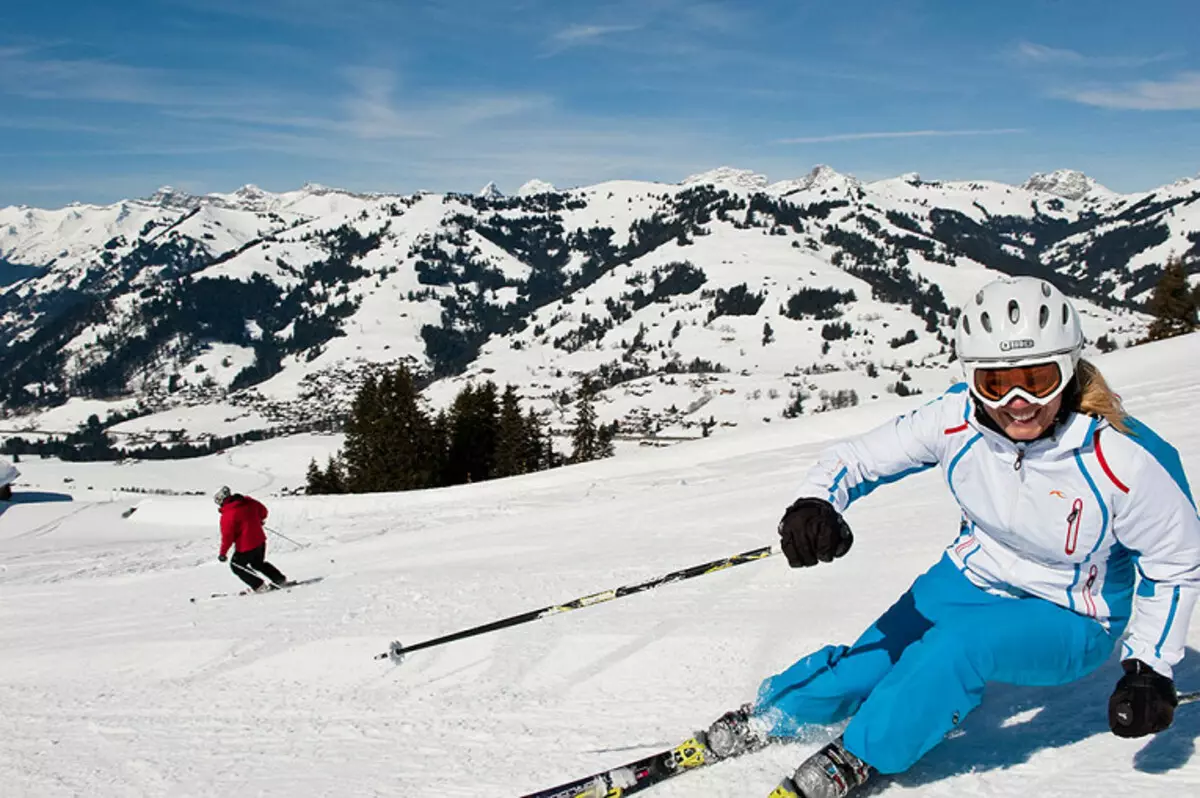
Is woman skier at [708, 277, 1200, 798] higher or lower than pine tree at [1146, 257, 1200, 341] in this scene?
lower

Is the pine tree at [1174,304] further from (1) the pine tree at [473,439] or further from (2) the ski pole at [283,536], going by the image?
(2) the ski pole at [283,536]

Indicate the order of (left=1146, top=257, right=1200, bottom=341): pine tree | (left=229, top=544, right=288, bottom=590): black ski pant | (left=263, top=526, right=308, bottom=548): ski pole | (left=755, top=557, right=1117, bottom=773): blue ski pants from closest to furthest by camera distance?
(left=755, top=557, right=1117, bottom=773): blue ski pants < (left=229, top=544, right=288, bottom=590): black ski pant < (left=263, top=526, right=308, bottom=548): ski pole < (left=1146, top=257, right=1200, bottom=341): pine tree

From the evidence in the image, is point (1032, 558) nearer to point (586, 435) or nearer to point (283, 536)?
point (283, 536)

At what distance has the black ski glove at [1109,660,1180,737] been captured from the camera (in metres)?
2.97

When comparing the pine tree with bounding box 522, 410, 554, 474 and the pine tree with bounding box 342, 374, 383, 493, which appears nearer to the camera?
the pine tree with bounding box 342, 374, 383, 493

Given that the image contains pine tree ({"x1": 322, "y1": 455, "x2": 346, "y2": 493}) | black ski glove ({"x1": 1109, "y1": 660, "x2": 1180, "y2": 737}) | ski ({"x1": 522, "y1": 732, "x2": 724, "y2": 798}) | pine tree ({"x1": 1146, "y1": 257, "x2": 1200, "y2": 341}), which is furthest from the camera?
pine tree ({"x1": 322, "y1": 455, "x2": 346, "y2": 493})

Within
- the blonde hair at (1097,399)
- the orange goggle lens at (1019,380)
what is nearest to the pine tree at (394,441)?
the orange goggle lens at (1019,380)

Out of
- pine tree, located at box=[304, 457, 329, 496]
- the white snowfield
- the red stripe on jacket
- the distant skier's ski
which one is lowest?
pine tree, located at box=[304, 457, 329, 496]

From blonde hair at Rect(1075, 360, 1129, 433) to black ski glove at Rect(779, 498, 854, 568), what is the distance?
112 centimetres

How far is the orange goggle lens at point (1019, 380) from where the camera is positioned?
124 inches

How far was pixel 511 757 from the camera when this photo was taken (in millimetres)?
4484

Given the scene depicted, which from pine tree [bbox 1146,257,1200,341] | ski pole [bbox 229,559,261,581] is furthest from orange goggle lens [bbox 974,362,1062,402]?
pine tree [bbox 1146,257,1200,341]

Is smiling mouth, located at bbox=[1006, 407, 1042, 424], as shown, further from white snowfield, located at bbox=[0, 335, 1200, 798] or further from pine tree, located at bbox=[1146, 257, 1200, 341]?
pine tree, located at bbox=[1146, 257, 1200, 341]

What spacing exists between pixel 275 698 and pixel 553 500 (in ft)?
41.1
